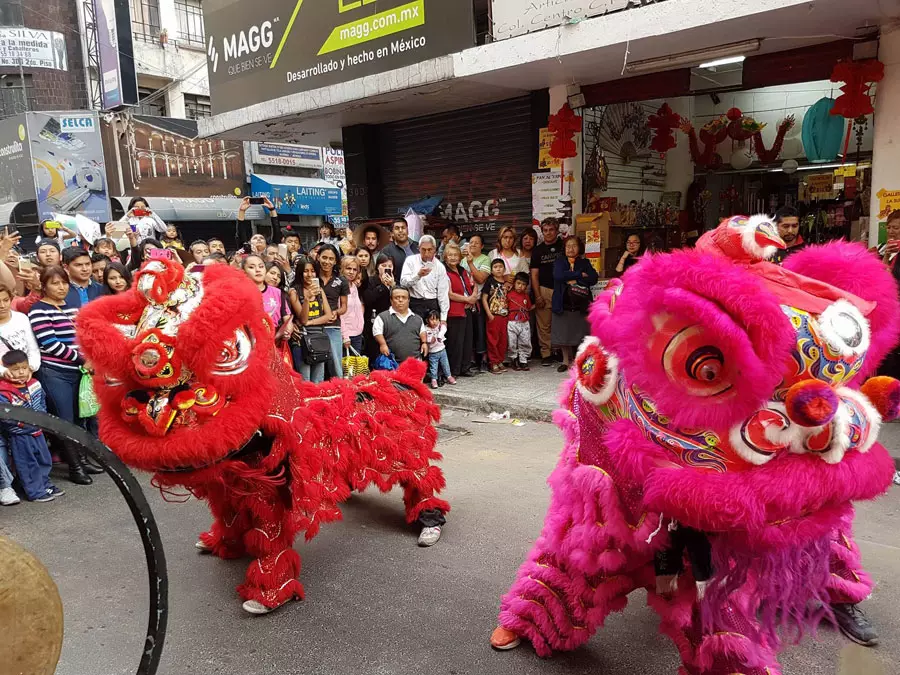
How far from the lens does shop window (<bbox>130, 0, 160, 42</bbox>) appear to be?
1895 centimetres

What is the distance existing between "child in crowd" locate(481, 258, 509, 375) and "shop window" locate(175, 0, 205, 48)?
16.7m

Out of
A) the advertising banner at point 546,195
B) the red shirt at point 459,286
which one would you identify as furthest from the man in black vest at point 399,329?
the advertising banner at point 546,195

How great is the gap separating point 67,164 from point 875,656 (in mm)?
18831

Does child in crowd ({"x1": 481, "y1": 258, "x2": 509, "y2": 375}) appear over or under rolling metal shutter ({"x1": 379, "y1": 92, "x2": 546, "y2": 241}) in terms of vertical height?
under

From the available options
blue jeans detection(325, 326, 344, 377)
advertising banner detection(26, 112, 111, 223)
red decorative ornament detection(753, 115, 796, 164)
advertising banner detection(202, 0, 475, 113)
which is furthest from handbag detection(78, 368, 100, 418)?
advertising banner detection(26, 112, 111, 223)

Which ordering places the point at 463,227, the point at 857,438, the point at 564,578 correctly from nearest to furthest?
the point at 857,438 < the point at 564,578 < the point at 463,227

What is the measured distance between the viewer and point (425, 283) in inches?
272

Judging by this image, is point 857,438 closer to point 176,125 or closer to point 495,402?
point 495,402

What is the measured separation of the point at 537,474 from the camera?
14.9 feet

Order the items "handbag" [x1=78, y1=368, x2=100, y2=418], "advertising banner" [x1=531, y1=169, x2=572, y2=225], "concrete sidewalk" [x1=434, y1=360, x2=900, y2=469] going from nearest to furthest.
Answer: "handbag" [x1=78, y1=368, x2=100, y2=418]
"concrete sidewalk" [x1=434, y1=360, x2=900, y2=469]
"advertising banner" [x1=531, y1=169, x2=572, y2=225]

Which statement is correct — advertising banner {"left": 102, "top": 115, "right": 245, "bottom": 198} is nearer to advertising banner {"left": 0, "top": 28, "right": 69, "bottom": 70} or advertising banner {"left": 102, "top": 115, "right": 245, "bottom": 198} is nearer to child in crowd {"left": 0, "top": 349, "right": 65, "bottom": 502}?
advertising banner {"left": 0, "top": 28, "right": 69, "bottom": 70}

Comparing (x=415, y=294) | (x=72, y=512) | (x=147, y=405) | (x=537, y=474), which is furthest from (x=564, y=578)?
(x=415, y=294)

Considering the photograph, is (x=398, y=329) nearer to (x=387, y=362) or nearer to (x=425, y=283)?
(x=387, y=362)

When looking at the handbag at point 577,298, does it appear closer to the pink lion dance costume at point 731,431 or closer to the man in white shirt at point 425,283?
the man in white shirt at point 425,283
